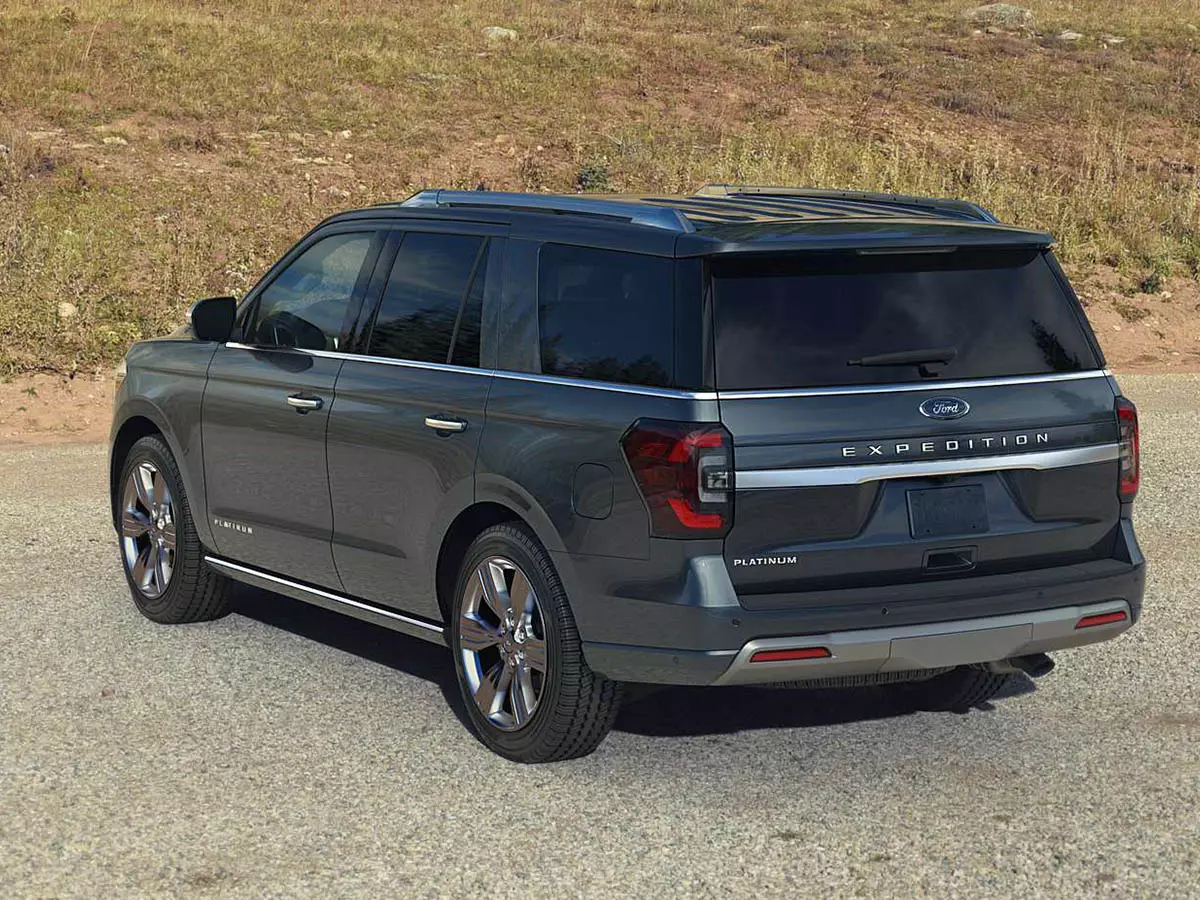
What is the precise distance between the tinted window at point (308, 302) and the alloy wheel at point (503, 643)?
130cm

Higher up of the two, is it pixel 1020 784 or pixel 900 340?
pixel 900 340

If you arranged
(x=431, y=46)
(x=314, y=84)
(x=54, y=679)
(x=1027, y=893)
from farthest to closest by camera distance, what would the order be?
(x=431, y=46) < (x=314, y=84) < (x=54, y=679) < (x=1027, y=893)

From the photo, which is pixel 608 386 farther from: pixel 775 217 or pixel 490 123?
pixel 490 123

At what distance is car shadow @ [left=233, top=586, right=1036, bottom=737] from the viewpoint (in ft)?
20.4

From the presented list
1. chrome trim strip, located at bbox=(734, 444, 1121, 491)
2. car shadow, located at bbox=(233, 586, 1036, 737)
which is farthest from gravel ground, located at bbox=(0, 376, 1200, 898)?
chrome trim strip, located at bbox=(734, 444, 1121, 491)

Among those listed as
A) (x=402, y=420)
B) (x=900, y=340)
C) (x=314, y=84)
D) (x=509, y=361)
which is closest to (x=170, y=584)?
(x=402, y=420)

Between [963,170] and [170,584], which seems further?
[963,170]

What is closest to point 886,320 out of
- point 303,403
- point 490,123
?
point 303,403

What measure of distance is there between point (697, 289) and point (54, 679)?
3.20 meters

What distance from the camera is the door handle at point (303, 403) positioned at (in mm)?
6578

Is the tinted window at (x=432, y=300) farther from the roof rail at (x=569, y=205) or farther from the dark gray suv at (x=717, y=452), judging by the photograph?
the roof rail at (x=569, y=205)

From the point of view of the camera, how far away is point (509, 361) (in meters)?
5.84

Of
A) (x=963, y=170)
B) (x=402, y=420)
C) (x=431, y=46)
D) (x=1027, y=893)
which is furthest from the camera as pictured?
(x=431, y=46)

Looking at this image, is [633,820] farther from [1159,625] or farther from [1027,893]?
[1159,625]
